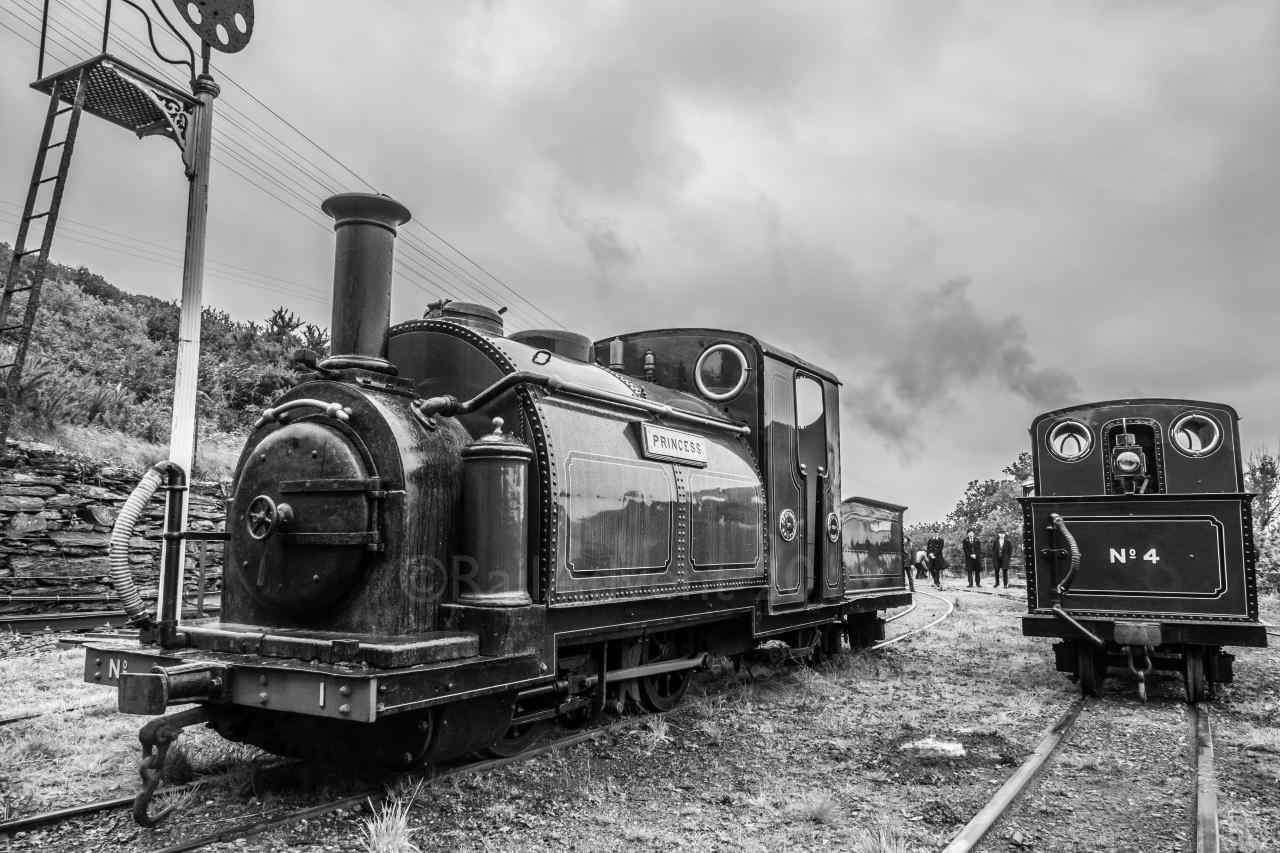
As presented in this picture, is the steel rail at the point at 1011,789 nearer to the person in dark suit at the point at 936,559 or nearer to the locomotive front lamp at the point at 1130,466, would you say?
the locomotive front lamp at the point at 1130,466

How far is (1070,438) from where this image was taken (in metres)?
8.79

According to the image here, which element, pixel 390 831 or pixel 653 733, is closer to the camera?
pixel 390 831

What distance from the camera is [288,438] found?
485 cm

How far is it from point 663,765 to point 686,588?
1272 millimetres

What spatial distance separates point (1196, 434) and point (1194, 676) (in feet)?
7.36

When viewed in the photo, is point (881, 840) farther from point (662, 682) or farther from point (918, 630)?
point (918, 630)

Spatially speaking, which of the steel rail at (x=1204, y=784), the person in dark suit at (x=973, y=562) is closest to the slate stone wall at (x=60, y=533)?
the steel rail at (x=1204, y=784)

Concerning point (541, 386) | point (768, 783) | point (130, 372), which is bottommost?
point (768, 783)

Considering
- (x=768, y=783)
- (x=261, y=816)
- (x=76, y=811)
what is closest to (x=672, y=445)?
(x=768, y=783)

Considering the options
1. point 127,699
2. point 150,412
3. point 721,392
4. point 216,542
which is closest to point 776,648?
point 721,392

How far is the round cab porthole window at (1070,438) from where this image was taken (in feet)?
28.4

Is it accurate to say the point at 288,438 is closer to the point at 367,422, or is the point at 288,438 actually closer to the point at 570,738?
the point at 367,422

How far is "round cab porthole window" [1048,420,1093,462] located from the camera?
8664 mm

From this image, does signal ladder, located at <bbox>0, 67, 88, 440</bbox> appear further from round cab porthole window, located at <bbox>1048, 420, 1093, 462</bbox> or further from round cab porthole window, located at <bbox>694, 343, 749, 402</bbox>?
round cab porthole window, located at <bbox>1048, 420, 1093, 462</bbox>
